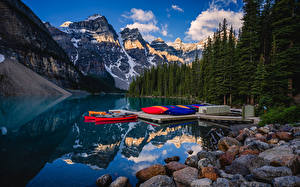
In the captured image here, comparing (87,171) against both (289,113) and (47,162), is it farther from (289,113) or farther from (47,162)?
(289,113)

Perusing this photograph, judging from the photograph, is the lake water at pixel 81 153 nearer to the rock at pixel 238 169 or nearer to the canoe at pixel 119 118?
the canoe at pixel 119 118

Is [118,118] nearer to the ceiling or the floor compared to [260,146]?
nearer to the floor

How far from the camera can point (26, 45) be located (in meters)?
89.4

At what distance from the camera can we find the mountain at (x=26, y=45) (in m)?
78.8

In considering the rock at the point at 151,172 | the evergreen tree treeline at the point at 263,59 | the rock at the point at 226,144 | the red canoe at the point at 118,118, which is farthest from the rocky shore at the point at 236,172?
the red canoe at the point at 118,118

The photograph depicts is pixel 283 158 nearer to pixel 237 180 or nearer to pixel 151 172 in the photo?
pixel 237 180

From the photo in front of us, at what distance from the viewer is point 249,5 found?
28250 millimetres

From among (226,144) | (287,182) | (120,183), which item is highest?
(287,182)

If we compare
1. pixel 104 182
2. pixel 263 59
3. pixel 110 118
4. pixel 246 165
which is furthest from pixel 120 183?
pixel 263 59

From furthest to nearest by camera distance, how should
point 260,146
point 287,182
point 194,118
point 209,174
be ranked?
1. point 194,118
2. point 260,146
3. point 209,174
4. point 287,182

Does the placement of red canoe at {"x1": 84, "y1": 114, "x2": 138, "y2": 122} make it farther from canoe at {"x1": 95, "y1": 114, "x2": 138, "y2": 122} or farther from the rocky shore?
the rocky shore

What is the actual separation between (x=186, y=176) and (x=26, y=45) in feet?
378

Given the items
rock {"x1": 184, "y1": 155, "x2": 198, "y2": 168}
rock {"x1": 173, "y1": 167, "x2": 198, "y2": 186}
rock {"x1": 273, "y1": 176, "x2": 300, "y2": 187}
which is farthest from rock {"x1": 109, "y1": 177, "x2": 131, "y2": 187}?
rock {"x1": 273, "y1": 176, "x2": 300, "y2": 187}

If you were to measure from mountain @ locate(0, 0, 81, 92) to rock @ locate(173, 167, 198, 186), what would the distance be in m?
81.2
